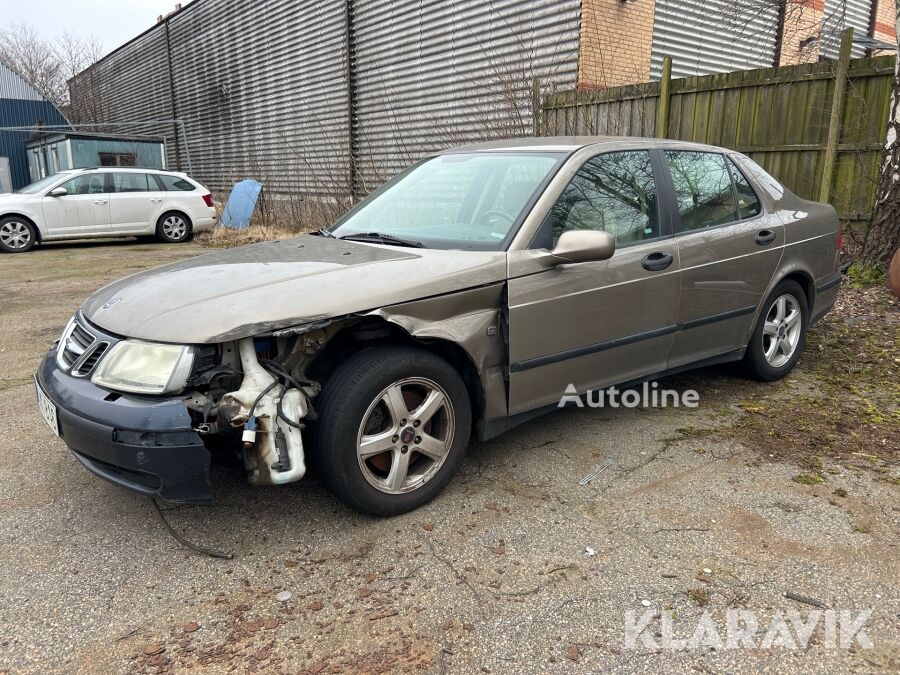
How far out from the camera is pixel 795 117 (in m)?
7.47

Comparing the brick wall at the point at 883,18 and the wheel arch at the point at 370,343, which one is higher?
the brick wall at the point at 883,18

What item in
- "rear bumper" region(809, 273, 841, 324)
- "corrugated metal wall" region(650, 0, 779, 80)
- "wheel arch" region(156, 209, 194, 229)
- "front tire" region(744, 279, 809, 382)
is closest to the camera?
"front tire" region(744, 279, 809, 382)

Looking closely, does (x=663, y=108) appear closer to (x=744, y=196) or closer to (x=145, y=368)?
(x=744, y=196)

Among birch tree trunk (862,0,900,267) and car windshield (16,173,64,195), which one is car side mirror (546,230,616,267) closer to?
birch tree trunk (862,0,900,267)

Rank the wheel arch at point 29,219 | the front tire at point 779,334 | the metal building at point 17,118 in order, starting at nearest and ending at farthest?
the front tire at point 779,334, the wheel arch at point 29,219, the metal building at point 17,118

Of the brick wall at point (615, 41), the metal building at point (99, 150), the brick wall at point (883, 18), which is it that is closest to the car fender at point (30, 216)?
the metal building at point (99, 150)

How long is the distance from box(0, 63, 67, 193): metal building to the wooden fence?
22500mm

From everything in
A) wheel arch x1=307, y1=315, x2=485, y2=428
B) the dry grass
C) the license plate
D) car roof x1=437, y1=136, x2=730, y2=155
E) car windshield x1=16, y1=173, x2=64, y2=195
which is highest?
car roof x1=437, y1=136, x2=730, y2=155

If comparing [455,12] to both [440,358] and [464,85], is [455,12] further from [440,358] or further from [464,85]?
[440,358]

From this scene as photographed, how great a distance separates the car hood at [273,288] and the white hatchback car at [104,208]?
436 inches

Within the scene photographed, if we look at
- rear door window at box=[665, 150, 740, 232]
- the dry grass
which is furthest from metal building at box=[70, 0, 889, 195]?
rear door window at box=[665, 150, 740, 232]

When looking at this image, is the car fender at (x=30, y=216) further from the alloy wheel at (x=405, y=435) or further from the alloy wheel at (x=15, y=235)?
the alloy wheel at (x=405, y=435)

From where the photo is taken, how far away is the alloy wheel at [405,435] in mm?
2756

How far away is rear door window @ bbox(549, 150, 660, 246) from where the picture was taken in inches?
131
